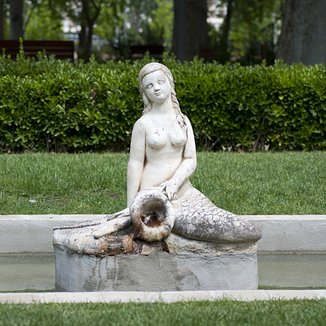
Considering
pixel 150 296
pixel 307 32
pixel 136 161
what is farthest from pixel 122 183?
pixel 307 32

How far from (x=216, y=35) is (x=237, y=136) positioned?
15.1m

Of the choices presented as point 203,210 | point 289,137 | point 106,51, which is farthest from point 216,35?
point 203,210

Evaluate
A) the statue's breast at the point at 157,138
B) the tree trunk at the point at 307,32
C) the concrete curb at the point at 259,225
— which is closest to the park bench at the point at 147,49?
the tree trunk at the point at 307,32

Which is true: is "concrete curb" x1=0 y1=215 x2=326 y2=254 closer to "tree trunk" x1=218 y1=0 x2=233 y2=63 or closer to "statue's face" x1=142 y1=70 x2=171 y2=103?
"statue's face" x1=142 y1=70 x2=171 y2=103

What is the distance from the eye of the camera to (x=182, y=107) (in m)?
9.39

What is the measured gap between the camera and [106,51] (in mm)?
21094

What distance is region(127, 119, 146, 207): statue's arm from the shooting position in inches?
178

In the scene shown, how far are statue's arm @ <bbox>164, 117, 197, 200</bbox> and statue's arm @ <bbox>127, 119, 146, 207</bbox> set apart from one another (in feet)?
1.01

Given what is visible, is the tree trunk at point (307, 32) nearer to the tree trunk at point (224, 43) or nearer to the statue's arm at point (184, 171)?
the tree trunk at point (224, 43)

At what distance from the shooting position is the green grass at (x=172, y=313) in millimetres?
3199

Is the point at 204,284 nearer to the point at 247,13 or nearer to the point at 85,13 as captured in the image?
the point at 85,13

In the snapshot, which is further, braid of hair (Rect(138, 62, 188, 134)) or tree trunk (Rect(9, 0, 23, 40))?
tree trunk (Rect(9, 0, 23, 40))

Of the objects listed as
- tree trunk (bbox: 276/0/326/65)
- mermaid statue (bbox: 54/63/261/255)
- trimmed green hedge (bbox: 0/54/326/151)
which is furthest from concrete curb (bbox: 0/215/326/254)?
tree trunk (bbox: 276/0/326/65)

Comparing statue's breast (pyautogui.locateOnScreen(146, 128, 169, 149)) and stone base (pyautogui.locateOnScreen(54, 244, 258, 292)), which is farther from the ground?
statue's breast (pyautogui.locateOnScreen(146, 128, 169, 149))
